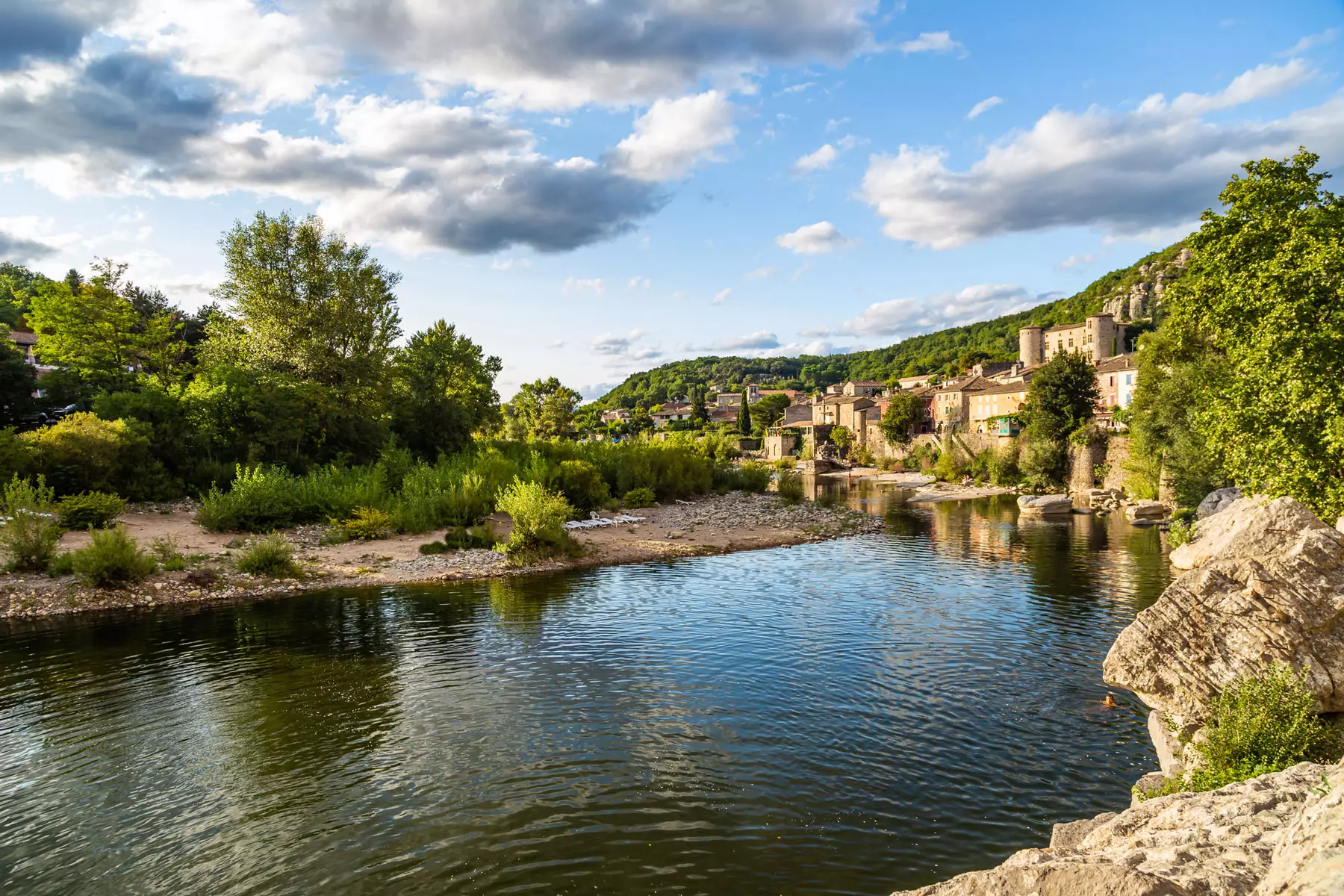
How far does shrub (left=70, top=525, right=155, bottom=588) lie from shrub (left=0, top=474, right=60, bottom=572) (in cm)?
113

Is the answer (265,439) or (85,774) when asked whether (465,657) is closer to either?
(85,774)

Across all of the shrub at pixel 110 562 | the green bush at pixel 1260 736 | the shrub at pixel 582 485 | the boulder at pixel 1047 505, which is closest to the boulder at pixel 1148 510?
the boulder at pixel 1047 505

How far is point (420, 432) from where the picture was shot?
1719 inches

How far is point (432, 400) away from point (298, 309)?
29.4 ft

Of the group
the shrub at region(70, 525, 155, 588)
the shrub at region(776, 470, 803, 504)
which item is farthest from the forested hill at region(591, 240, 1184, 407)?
the shrub at region(70, 525, 155, 588)

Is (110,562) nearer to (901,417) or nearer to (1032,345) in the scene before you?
(901,417)

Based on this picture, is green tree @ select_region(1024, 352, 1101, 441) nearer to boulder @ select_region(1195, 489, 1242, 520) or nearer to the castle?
boulder @ select_region(1195, 489, 1242, 520)

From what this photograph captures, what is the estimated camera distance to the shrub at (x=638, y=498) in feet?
133

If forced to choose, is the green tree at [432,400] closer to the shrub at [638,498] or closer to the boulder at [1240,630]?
the shrub at [638,498]

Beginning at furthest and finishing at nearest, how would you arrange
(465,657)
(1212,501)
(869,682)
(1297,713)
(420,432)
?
(420,432) < (1212,501) < (465,657) < (869,682) < (1297,713)

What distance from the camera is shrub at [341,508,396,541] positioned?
27.4 metres

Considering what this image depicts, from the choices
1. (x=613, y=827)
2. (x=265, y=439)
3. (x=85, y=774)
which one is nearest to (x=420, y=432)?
(x=265, y=439)

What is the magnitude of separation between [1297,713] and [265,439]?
37531 millimetres

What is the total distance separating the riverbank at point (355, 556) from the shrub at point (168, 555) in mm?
300
